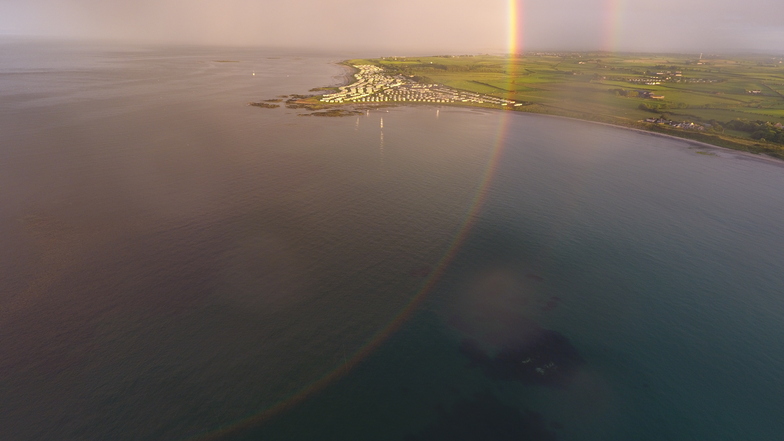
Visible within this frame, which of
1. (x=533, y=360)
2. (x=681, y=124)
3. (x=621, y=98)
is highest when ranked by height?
(x=621, y=98)

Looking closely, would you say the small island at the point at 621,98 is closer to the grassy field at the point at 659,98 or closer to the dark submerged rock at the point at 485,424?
the grassy field at the point at 659,98

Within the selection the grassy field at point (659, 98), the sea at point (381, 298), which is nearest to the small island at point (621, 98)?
the grassy field at point (659, 98)

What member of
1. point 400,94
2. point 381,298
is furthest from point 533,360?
point 400,94

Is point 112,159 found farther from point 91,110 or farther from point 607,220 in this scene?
point 607,220

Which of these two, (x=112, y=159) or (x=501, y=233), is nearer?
(x=501, y=233)

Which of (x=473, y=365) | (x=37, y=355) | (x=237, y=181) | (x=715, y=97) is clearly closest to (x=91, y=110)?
(x=237, y=181)

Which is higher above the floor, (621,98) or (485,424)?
(621,98)

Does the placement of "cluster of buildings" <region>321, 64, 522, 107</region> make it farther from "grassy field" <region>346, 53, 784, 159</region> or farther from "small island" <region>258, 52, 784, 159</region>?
"grassy field" <region>346, 53, 784, 159</region>

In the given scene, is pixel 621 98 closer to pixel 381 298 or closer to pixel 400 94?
pixel 400 94
